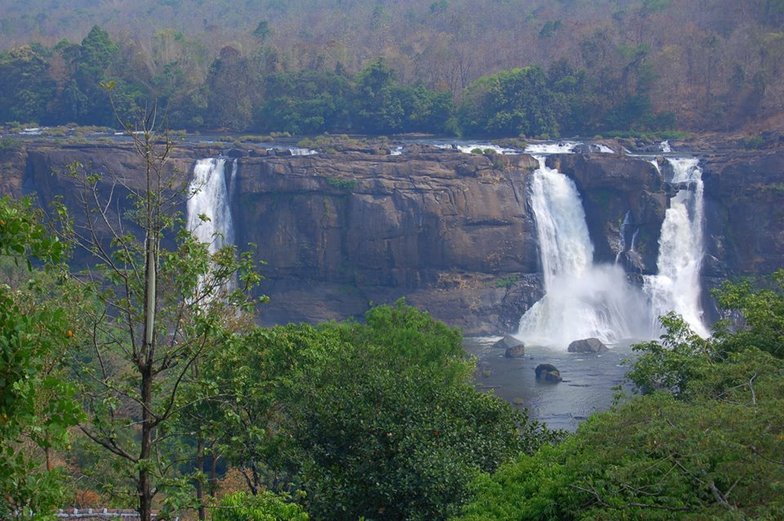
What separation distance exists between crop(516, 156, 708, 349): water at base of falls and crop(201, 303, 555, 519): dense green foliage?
2608 centimetres

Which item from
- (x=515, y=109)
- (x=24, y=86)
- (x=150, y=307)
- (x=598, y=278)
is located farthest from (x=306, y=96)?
(x=150, y=307)

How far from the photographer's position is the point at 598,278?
4853 centimetres

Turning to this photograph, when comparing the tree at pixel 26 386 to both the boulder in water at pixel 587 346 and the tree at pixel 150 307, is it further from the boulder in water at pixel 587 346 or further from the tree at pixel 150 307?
the boulder in water at pixel 587 346

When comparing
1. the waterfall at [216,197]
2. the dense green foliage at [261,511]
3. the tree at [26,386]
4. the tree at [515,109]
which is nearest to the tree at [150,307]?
the dense green foliage at [261,511]

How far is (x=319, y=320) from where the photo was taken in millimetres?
48594

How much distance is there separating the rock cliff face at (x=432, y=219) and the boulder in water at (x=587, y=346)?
225 inches

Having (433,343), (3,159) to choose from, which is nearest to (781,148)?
(433,343)

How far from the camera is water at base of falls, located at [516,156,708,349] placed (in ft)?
151

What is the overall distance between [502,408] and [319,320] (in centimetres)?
3119

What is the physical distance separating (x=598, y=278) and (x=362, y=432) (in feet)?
110

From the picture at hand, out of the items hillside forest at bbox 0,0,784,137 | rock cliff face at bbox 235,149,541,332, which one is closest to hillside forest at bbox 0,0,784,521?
hillside forest at bbox 0,0,784,137

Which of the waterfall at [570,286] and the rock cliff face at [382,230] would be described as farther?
the rock cliff face at [382,230]

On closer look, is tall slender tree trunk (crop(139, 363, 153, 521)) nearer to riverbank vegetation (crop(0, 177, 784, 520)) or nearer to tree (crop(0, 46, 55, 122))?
riverbank vegetation (crop(0, 177, 784, 520))

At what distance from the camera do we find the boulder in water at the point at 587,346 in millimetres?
41594
